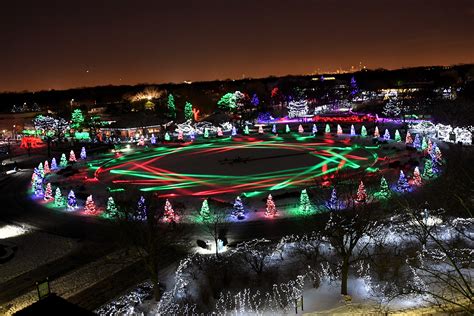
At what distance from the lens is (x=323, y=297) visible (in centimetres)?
1861

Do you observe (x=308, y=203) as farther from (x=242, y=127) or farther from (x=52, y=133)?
(x=52, y=133)

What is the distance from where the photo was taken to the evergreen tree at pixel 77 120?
7369 centimetres

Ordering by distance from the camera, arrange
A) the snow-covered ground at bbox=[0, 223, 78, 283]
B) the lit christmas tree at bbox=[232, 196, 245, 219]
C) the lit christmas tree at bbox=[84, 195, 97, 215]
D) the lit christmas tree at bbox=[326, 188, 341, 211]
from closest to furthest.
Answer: the lit christmas tree at bbox=[326, 188, 341, 211], the snow-covered ground at bbox=[0, 223, 78, 283], the lit christmas tree at bbox=[232, 196, 245, 219], the lit christmas tree at bbox=[84, 195, 97, 215]

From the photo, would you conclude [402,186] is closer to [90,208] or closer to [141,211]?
[141,211]

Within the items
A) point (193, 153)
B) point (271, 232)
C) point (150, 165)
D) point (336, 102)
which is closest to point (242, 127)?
point (193, 153)

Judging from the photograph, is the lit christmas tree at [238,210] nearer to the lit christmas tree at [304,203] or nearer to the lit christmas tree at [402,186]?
the lit christmas tree at [304,203]

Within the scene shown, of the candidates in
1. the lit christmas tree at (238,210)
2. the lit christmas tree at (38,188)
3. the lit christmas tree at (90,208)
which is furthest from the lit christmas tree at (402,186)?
the lit christmas tree at (38,188)

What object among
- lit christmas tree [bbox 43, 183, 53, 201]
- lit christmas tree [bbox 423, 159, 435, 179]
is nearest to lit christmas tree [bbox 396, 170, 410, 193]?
lit christmas tree [bbox 423, 159, 435, 179]

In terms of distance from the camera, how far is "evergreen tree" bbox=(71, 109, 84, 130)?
73.7 meters

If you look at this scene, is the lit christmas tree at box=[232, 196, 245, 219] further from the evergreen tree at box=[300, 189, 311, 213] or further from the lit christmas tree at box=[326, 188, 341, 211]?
the lit christmas tree at box=[326, 188, 341, 211]

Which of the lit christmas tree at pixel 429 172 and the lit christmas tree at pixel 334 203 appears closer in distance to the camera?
the lit christmas tree at pixel 334 203

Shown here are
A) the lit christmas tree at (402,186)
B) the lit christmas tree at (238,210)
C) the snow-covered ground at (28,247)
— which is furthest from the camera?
the lit christmas tree at (402,186)

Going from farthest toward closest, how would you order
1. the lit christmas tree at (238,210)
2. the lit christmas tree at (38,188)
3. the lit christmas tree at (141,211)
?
the lit christmas tree at (38,188), the lit christmas tree at (238,210), the lit christmas tree at (141,211)

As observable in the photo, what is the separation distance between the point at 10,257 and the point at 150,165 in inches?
987
